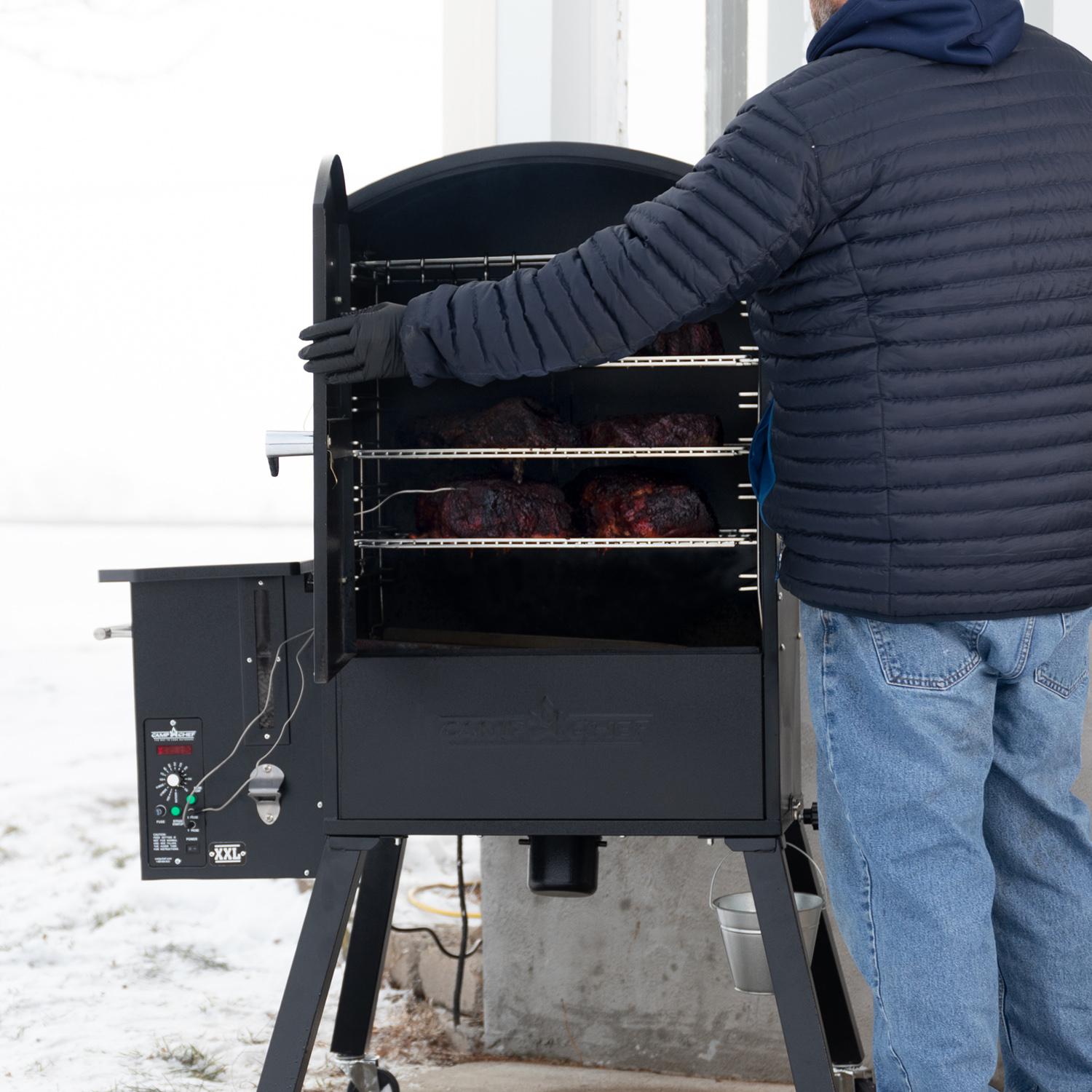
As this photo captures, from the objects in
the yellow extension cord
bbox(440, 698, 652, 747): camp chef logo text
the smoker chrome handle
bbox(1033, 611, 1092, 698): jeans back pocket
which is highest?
the smoker chrome handle

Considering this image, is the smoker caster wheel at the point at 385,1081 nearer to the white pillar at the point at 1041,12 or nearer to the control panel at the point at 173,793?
the control panel at the point at 173,793

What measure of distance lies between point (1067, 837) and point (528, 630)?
1.16 meters

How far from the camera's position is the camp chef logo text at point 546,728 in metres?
1.96

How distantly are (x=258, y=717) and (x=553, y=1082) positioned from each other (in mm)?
1240

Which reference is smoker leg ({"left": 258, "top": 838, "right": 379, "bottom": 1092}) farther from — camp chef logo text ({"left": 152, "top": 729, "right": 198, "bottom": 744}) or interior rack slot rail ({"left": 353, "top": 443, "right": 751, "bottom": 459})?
interior rack slot rail ({"left": 353, "top": 443, "right": 751, "bottom": 459})

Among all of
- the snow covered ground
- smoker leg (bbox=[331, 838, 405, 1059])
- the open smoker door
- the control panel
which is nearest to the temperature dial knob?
the control panel

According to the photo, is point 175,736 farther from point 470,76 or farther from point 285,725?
point 470,76

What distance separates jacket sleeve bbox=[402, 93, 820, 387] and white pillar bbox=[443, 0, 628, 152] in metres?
1.50

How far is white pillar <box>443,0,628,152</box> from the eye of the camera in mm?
2959

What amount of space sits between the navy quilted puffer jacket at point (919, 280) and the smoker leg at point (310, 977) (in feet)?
3.19

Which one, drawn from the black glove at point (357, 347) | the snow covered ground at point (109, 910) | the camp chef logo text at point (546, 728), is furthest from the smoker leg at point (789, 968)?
the snow covered ground at point (109, 910)

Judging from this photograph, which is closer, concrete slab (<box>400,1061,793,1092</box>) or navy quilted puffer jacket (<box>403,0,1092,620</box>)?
navy quilted puffer jacket (<box>403,0,1092,620</box>)

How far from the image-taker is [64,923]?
3.88 m

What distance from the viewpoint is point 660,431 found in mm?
2258
